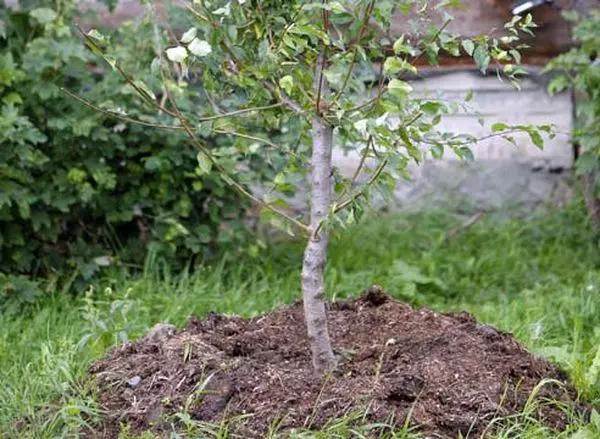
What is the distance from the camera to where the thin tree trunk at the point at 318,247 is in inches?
135

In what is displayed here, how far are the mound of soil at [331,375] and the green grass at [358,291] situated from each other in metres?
0.09

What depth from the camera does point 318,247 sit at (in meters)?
3.46

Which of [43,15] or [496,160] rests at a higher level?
[43,15]

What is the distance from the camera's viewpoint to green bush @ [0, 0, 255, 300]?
5047 mm

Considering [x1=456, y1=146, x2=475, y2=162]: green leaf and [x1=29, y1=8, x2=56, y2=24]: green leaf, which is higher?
[x1=29, y1=8, x2=56, y2=24]: green leaf

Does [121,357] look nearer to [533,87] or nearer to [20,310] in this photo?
[20,310]

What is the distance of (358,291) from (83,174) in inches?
55.6

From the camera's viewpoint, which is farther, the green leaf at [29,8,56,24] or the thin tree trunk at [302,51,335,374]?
the green leaf at [29,8,56,24]

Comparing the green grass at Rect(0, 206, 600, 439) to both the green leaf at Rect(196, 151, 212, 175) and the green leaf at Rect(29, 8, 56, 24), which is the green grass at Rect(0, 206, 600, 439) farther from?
the green leaf at Rect(29, 8, 56, 24)

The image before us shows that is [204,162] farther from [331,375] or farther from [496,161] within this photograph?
[496,161]

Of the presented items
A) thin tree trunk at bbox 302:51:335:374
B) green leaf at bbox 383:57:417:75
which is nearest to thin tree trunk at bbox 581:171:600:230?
thin tree trunk at bbox 302:51:335:374

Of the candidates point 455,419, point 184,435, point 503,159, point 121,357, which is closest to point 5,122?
point 121,357

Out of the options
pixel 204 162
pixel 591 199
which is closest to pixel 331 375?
pixel 204 162

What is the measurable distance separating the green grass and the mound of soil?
86mm
